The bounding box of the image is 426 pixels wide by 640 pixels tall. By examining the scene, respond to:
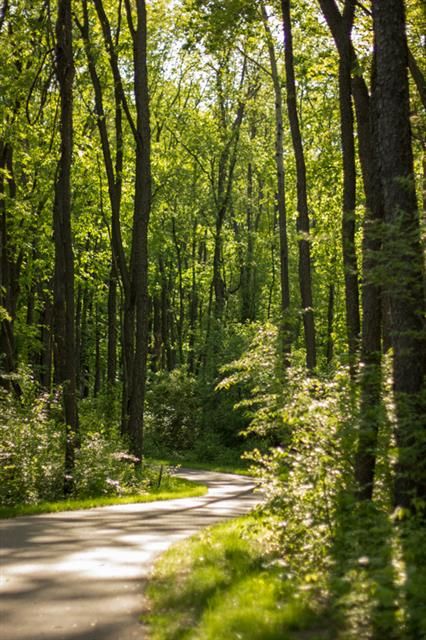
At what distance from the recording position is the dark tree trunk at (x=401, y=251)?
8392mm

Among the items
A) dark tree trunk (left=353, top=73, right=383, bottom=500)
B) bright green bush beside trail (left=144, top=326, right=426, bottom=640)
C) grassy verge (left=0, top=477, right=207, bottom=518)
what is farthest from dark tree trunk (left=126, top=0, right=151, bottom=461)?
bright green bush beside trail (left=144, top=326, right=426, bottom=640)

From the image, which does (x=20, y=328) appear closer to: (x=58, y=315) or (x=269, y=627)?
(x=58, y=315)

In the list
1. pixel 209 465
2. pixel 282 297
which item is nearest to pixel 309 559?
pixel 282 297

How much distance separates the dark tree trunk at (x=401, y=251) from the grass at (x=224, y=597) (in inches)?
66.4

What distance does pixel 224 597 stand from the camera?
23.3ft

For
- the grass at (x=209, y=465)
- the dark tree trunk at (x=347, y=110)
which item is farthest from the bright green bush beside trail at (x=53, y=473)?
the grass at (x=209, y=465)

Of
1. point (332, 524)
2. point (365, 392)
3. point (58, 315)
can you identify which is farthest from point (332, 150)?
point (332, 524)

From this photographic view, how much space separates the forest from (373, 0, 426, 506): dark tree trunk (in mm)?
28

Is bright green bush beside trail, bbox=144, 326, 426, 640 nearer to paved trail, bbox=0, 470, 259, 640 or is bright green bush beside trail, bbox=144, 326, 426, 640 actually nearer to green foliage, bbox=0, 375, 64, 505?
paved trail, bbox=0, 470, 259, 640

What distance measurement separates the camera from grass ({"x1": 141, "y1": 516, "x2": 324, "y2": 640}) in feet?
20.1

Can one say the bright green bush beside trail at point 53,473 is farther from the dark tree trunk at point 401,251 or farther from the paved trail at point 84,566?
the dark tree trunk at point 401,251

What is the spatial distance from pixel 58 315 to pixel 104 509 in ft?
18.7

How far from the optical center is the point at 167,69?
4294cm

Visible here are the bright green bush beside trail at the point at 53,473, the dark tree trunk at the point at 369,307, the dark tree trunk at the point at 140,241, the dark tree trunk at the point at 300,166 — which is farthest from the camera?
the dark tree trunk at the point at 140,241
